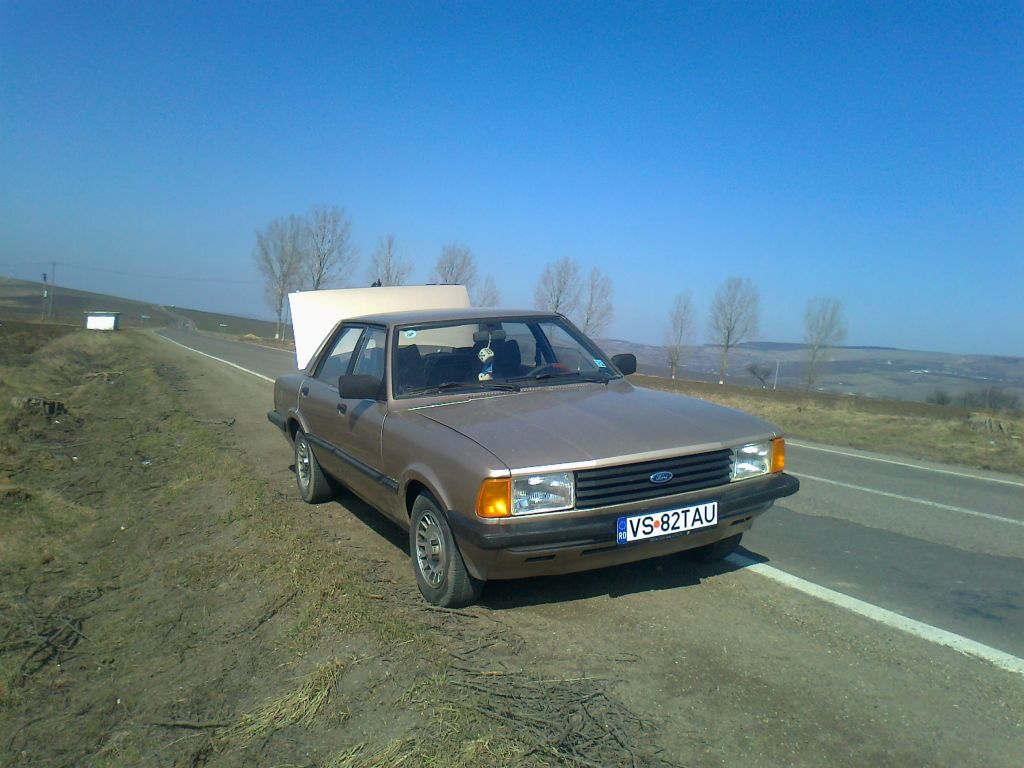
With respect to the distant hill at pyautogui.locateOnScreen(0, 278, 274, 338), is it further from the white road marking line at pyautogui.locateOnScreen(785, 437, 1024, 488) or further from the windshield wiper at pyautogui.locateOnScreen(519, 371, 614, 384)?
the windshield wiper at pyautogui.locateOnScreen(519, 371, 614, 384)

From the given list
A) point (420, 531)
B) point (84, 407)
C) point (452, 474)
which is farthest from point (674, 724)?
point (84, 407)

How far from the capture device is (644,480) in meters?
3.98

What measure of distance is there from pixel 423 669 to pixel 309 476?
11.9 feet

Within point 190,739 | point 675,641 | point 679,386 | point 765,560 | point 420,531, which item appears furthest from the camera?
point 679,386

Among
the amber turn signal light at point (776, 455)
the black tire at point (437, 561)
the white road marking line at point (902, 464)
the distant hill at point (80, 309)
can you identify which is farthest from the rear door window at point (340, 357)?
the distant hill at point (80, 309)

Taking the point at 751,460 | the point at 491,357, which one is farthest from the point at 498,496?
the point at 491,357

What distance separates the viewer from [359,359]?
19.8ft

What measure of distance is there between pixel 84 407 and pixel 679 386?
55.3ft

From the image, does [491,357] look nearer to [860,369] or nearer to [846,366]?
[860,369]

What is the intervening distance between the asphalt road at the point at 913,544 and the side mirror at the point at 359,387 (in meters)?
2.88

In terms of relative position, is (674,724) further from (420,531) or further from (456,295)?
(456,295)

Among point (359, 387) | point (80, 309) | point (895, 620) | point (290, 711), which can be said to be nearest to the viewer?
point (290, 711)

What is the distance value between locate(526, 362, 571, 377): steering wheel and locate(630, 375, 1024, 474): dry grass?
8.74 meters

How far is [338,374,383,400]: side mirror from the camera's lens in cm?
508
